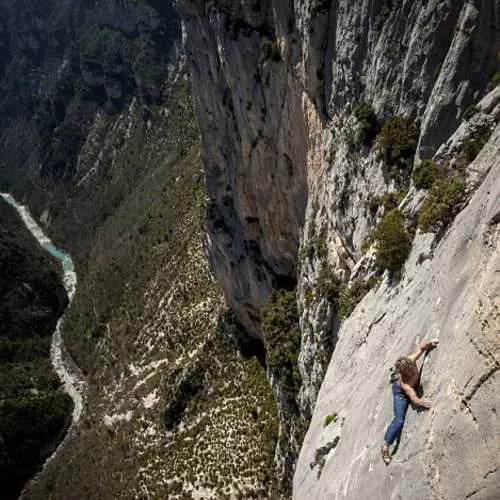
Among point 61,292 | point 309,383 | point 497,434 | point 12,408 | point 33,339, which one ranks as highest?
point 61,292

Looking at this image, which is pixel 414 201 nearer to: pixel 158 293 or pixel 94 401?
pixel 158 293

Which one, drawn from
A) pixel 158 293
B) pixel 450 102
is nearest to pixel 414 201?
pixel 450 102

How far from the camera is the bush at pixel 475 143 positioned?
14.5 metres

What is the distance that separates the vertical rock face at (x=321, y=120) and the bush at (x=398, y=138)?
0.22 feet

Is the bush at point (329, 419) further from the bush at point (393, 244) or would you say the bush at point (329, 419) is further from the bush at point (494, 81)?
the bush at point (494, 81)

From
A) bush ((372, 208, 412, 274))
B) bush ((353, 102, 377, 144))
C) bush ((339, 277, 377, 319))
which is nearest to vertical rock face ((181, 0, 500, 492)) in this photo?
bush ((353, 102, 377, 144))

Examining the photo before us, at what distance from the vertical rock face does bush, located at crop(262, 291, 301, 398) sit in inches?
140

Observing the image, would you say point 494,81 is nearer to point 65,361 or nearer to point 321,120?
point 321,120

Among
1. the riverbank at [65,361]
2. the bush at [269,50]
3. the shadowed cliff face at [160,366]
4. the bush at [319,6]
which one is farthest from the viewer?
the riverbank at [65,361]

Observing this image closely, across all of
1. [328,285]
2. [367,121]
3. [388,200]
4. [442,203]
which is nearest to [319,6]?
[367,121]

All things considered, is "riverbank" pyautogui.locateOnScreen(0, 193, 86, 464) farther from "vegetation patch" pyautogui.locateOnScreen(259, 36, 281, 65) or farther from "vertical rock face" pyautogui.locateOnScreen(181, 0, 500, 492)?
"vegetation patch" pyautogui.locateOnScreen(259, 36, 281, 65)

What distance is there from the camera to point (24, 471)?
8056 cm

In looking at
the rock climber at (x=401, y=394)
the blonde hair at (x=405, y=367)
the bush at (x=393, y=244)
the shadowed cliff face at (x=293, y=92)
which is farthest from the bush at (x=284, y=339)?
the blonde hair at (x=405, y=367)

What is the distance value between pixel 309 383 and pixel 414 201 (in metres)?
17.0
